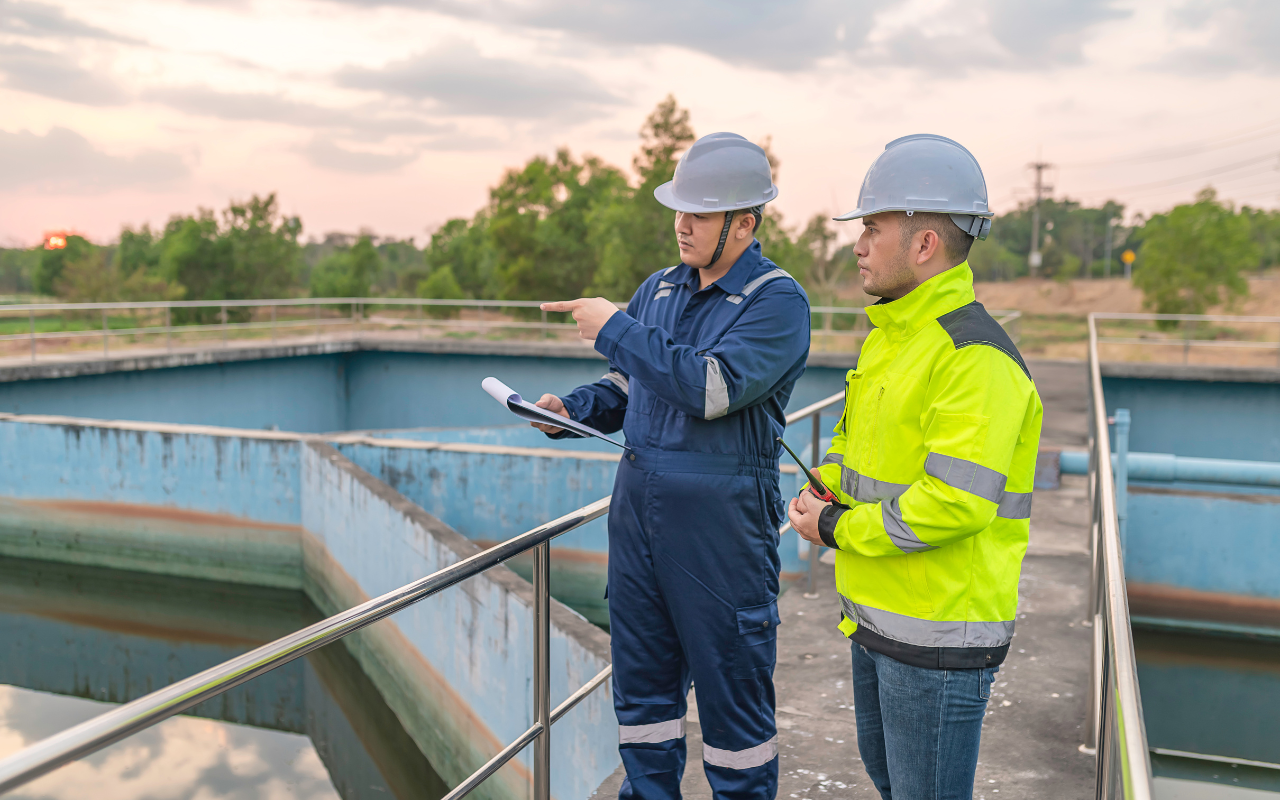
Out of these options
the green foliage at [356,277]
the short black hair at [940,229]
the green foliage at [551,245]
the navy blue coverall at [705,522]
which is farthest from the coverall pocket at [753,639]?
the green foliage at [356,277]

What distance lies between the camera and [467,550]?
6.72 metres

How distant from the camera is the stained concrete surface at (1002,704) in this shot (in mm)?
2873

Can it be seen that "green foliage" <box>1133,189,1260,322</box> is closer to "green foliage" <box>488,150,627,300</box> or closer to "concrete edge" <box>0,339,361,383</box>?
"green foliage" <box>488,150,627,300</box>

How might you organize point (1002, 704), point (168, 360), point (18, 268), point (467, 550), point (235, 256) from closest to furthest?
1. point (1002, 704)
2. point (467, 550)
3. point (168, 360)
4. point (235, 256)
5. point (18, 268)

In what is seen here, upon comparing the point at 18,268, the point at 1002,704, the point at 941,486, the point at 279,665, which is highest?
the point at 18,268

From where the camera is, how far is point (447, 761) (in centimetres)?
725

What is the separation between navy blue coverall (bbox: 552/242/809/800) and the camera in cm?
197

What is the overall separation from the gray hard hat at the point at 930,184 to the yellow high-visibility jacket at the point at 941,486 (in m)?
0.11

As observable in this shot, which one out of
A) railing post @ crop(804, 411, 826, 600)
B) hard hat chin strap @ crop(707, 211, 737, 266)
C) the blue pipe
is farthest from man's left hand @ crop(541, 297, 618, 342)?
Result: the blue pipe

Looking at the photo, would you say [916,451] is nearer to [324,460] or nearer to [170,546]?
[324,460]

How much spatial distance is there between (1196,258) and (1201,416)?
20.8 m

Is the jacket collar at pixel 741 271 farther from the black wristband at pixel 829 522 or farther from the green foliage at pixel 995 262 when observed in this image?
the green foliage at pixel 995 262

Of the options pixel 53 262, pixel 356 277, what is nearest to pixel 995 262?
pixel 356 277

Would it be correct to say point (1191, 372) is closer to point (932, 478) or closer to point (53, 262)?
point (932, 478)
